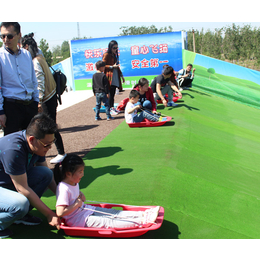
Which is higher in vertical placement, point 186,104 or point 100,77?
point 100,77

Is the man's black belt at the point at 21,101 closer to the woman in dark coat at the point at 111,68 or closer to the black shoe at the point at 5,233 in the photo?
the black shoe at the point at 5,233

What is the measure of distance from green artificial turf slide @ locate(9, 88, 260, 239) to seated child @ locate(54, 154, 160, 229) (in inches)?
7.8

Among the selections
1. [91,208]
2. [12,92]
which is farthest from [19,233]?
[12,92]

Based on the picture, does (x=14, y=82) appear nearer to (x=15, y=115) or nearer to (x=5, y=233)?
(x=15, y=115)

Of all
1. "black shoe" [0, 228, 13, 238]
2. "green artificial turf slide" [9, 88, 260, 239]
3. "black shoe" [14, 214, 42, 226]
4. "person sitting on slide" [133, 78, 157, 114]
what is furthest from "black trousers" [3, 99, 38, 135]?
"person sitting on slide" [133, 78, 157, 114]

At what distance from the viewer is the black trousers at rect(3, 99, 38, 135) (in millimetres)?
3092

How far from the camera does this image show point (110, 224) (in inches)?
89.0

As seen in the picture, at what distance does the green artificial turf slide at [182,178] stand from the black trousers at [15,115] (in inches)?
35.0

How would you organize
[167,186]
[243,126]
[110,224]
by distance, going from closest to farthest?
[110,224] < [167,186] < [243,126]

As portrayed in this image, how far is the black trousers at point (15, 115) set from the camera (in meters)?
3.09

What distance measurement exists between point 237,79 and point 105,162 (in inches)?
401

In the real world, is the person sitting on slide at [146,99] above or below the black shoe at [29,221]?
above

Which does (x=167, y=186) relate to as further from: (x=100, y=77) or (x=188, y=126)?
(x=100, y=77)

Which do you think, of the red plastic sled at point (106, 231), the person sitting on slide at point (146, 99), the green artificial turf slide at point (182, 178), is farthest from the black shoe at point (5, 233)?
the person sitting on slide at point (146, 99)
